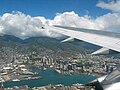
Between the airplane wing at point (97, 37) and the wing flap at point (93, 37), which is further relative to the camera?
the wing flap at point (93, 37)

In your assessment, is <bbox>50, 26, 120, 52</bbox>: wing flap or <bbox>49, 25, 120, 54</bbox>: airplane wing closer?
<bbox>49, 25, 120, 54</bbox>: airplane wing

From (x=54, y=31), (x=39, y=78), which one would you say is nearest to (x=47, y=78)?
(x=39, y=78)

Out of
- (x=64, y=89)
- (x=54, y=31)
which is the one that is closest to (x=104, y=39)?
(x=54, y=31)

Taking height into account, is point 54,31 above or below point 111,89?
above

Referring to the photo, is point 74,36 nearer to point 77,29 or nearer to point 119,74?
point 77,29

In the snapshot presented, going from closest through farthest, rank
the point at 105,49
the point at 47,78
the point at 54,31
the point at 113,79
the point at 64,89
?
the point at 113,79 → the point at 105,49 → the point at 54,31 → the point at 64,89 → the point at 47,78

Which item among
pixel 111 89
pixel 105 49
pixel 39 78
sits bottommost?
pixel 39 78

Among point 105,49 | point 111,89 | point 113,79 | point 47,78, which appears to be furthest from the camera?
point 47,78

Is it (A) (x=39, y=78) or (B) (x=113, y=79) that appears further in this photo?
(A) (x=39, y=78)
